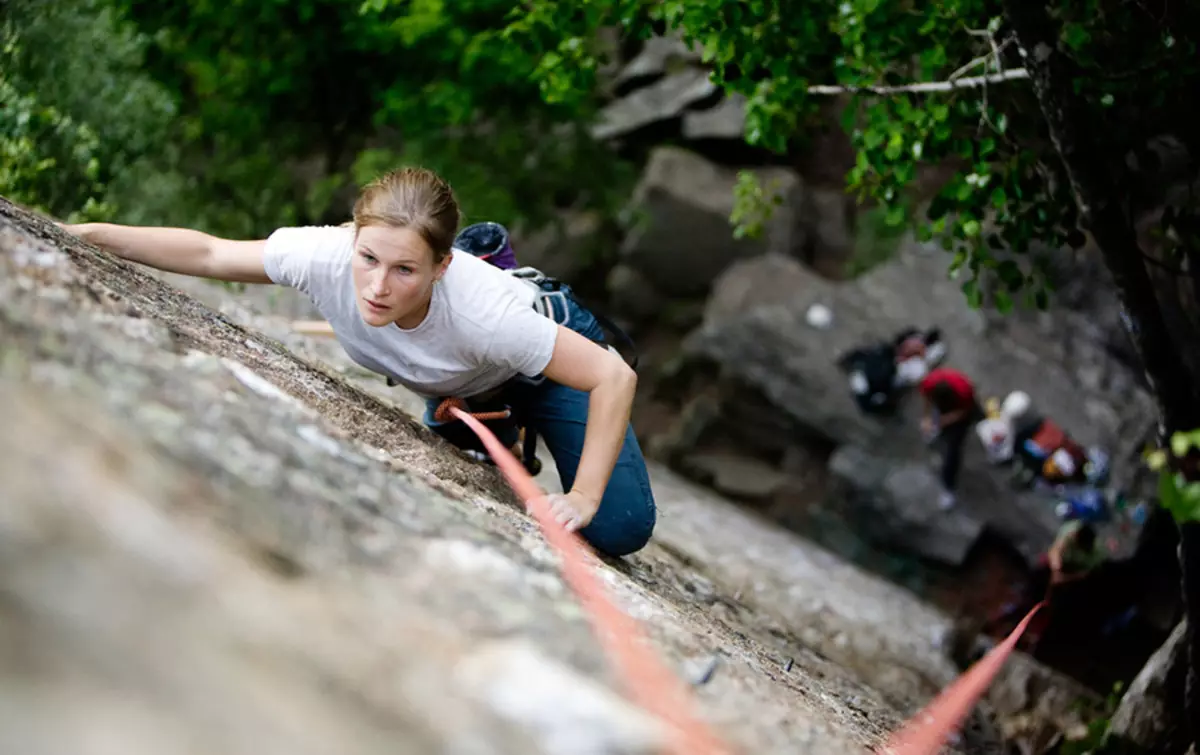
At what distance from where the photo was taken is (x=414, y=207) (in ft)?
10.2

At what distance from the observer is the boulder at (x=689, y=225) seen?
14938mm

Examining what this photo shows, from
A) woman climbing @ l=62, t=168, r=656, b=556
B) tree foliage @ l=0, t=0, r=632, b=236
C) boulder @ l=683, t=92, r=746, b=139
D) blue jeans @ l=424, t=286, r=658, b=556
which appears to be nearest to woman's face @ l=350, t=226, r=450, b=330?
woman climbing @ l=62, t=168, r=656, b=556

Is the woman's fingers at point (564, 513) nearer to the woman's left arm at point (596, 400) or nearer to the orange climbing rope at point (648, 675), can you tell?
the woman's left arm at point (596, 400)

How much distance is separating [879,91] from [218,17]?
27.2ft

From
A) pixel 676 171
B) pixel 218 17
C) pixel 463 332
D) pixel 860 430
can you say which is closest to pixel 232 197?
pixel 218 17

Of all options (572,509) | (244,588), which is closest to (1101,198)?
(572,509)

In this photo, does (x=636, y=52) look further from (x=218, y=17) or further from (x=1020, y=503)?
(x=1020, y=503)

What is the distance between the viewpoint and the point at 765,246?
51.6ft

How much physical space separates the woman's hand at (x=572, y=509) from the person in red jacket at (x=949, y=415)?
8741mm

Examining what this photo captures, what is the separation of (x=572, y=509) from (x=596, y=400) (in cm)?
38

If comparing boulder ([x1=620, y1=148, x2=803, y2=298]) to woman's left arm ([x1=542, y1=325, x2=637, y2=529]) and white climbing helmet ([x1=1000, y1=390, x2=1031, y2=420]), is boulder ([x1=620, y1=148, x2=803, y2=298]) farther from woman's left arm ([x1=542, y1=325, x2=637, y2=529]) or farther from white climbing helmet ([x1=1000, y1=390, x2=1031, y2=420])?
woman's left arm ([x1=542, y1=325, x2=637, y2=529])

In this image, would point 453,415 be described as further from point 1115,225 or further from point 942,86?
point 1115,225

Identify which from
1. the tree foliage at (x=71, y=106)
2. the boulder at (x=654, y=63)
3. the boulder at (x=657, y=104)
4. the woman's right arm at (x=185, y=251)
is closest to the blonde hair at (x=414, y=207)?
the woman's right arm at (x=185, y=251)

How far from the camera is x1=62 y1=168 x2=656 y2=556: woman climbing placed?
316 cm
